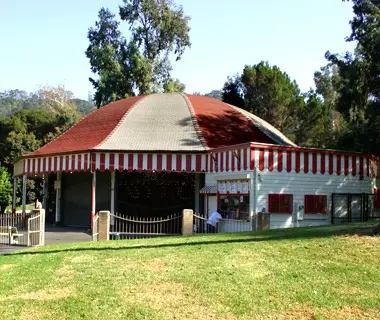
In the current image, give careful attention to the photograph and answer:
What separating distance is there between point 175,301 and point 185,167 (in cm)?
1673

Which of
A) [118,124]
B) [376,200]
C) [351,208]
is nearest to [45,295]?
[351,208]

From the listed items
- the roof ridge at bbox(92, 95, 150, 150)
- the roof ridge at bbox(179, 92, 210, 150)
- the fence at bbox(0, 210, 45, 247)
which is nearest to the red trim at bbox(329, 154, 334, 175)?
the roof ridge at bbox(179, 92, 210, 150)

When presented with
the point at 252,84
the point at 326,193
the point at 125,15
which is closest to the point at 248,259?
the point at 326,193

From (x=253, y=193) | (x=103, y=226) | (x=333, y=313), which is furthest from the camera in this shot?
(x=253, y=193)

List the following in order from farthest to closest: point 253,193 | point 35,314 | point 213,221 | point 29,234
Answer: point 213,221 < point 253,193 < point 29,234 < point 35,314

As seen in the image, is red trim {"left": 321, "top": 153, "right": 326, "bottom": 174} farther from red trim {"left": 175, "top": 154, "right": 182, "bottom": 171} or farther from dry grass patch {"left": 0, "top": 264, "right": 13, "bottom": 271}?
dry grass patch {"left": 0, "top": 264, "right": 13, "bottom": 271}

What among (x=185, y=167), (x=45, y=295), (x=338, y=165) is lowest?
(x=45, y=295)

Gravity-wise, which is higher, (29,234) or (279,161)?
(279,161)

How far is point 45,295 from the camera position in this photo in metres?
7.80

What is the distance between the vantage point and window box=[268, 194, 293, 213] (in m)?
20.1

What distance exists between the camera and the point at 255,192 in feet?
64.8

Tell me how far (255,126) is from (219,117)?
6.84 ft

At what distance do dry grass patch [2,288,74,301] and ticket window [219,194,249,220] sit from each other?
12666 mm

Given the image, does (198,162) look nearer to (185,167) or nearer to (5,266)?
(185,167)
